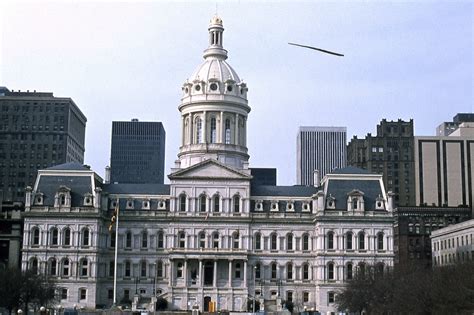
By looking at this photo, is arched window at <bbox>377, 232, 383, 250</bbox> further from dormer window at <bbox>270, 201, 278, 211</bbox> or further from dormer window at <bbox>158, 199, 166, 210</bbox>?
dormer window at <bbox>158, 199, 166, 210</bbox>

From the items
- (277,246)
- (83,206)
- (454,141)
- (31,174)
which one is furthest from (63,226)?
(454,141)

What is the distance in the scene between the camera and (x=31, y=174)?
187250 mm

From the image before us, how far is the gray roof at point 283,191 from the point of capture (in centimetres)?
12225

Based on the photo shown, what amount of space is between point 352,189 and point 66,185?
39.1 meters

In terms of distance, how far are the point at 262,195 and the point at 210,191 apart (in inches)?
301

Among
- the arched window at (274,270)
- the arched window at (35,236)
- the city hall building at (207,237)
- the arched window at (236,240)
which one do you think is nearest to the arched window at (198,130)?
the city hall building at (207,237)

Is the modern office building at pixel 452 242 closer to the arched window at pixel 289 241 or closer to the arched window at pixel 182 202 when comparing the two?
the arched window at pixel 289 241

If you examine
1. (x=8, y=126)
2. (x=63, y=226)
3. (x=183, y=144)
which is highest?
(x=8, y=126)

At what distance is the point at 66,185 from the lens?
391 ft

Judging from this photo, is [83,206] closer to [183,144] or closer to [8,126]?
[183,144]

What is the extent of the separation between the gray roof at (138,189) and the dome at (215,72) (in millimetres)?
18907

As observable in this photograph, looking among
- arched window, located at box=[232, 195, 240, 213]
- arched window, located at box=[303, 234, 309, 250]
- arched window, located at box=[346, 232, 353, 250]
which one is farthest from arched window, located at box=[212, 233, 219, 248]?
arched window, located at box=[346, 232, 353, 250]

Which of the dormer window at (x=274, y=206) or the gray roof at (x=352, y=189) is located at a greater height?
the gray roof at (x=352, y=189)

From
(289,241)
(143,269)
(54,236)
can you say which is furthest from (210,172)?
(54,236)
